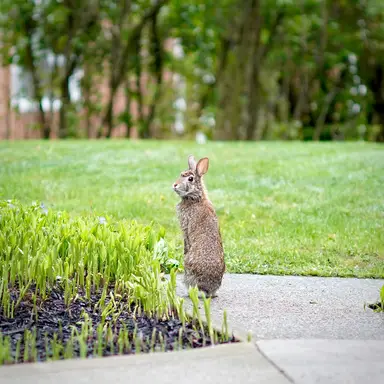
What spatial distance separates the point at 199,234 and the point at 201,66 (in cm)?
2340

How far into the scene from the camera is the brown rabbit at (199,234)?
564cm

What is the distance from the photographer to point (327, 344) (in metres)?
4.51

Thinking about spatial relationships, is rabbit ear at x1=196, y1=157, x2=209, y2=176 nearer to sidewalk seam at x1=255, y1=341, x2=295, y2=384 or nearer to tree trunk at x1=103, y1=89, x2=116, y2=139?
sidewalk seam at x1=255, y1=341, x2=295, y2=384

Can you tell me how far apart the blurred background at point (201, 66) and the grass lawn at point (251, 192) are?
698cm

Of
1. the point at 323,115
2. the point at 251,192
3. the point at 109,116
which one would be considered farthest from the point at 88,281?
the point at 323,115

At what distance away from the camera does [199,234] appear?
5715mm

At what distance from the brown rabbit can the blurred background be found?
1498cm

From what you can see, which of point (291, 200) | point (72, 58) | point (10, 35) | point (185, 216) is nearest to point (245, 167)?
point (291, 200)

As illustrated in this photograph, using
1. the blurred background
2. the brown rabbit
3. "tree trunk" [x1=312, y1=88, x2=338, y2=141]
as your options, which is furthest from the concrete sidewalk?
"tree trunk" [x1=312, y1=88, x2=338, y2=141]

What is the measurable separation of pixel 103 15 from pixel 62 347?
22731 millimetres

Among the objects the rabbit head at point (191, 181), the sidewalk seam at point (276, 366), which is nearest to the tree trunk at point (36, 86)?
the rabbit head at point (191, 181)

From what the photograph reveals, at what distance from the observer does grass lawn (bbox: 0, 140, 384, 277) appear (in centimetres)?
788

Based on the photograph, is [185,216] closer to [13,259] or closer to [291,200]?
[13,259]

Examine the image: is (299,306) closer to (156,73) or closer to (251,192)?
(251,192)
